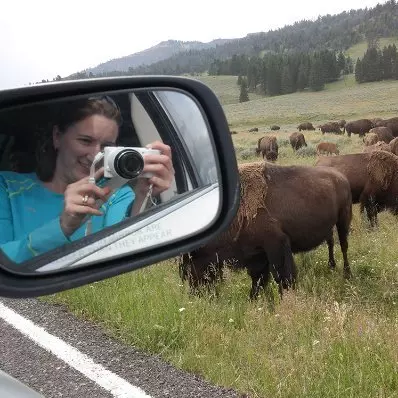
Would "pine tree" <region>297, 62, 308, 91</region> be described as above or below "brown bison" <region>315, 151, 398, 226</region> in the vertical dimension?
below

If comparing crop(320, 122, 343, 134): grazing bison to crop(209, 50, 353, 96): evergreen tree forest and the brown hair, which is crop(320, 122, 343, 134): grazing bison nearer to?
the brown hair

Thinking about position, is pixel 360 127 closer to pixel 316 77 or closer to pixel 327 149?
pixel 327 149

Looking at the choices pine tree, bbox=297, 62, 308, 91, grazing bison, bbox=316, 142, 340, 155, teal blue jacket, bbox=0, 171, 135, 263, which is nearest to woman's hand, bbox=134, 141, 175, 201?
teal blue jacket, bbox=0, 171, 135, 263

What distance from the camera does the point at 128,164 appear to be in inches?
61.3

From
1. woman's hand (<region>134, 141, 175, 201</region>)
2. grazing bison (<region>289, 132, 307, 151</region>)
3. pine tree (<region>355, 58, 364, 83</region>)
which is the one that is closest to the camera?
woman's hand (<region>134, 141, 175, 201</region>)

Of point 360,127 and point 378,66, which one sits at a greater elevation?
point 360,127

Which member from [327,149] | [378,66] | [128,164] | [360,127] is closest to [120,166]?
[128,164]

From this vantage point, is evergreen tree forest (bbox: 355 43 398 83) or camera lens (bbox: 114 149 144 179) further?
evergreen tree forest (bbox: 355 43 398 83)

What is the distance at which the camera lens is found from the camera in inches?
60.0

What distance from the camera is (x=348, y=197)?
27.1 feet

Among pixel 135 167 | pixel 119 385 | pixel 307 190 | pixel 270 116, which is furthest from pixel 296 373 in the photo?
pixel 270 116

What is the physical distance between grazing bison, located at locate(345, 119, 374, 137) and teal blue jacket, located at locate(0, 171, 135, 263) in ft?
137

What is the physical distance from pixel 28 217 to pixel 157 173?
1.33 ft

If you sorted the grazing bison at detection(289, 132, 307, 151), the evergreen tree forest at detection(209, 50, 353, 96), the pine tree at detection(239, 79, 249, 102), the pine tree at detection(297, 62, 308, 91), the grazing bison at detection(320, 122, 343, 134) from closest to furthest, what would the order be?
the grazing bison at detection(289, 132, 307, 151)
the grazing bison at detection(320, 122, 343, 134)
the pine tree at detection(297, 62, 308, 91)
the evergreen tree forest at detection(209, 50, 353, 96)
the pine tree at detection(239, 79, 249, 102)
